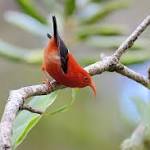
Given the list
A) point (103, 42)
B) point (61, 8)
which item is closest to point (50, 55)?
point (103, 42)

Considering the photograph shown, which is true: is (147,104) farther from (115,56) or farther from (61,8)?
(61,8)

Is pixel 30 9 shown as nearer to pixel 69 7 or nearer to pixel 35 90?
pixel 69 7

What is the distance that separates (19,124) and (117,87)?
116 cm

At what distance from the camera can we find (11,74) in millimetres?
2088

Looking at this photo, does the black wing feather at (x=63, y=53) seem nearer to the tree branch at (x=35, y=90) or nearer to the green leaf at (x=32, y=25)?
the tree branch at (x=35, y=90)

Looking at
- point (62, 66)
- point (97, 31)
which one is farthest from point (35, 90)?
point (97, 31)

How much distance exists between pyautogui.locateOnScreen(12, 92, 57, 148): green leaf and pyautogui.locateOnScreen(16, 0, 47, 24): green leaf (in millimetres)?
582

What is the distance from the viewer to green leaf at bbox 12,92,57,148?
1.87ft

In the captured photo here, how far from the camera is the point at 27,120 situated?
60 centimetres

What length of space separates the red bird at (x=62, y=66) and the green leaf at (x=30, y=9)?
66 centimetres

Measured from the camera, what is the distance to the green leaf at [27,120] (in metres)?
0.57

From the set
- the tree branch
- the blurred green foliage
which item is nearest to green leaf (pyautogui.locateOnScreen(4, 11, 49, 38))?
the blurred green foliage

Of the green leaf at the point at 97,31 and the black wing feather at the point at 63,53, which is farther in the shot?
the green leaf at the point at 97,31

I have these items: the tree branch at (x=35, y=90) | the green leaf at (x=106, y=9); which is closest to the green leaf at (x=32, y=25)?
the green leaf at (x=106, y=9)
